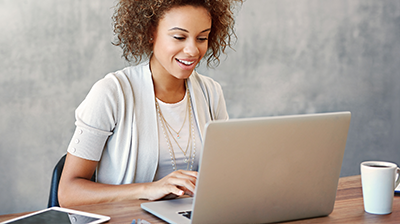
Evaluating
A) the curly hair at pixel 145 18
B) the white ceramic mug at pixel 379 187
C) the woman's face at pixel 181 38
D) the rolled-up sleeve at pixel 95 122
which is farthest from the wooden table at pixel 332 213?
the curly hair at pixel 145 18

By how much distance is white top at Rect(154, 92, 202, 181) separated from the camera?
148cm

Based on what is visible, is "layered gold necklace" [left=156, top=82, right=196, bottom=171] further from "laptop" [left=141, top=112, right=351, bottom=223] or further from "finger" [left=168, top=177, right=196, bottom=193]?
"laptop" [left=141, top=112, right=351, bottom=223]

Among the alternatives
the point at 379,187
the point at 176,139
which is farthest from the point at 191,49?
the point at 379,187

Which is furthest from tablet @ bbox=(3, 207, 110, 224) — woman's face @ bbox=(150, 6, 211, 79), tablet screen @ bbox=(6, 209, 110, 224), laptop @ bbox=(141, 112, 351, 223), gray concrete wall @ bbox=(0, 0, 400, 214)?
gray concrete wall @ bbox=(0, 0, 400, 214)

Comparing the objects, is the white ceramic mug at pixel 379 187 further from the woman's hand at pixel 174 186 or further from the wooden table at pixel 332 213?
the woman's hand at pixel 174 186

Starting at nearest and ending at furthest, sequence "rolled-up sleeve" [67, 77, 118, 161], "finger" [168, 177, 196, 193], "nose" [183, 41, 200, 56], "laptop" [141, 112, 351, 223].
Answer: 1. "laptop" [141, 112, 351, 223]
2. "finger" [168, 177, 196, 193]
3. "rolled-up sleeve" [67, 77, 118, 161]
4. "nose" [183, 41, 200, 56]

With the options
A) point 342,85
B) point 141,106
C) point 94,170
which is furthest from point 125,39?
point 342,85

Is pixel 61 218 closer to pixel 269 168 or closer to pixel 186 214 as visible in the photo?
pixel 186 214

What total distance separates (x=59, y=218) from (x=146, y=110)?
23.8 inches

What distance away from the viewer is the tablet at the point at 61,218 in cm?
90

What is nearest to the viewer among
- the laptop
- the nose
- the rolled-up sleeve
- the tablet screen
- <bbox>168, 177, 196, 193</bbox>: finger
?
the laptop

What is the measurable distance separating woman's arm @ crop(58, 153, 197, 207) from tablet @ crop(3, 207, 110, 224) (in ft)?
0.66

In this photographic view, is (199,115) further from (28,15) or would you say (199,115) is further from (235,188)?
(28,15)

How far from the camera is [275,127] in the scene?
2.59 ft
